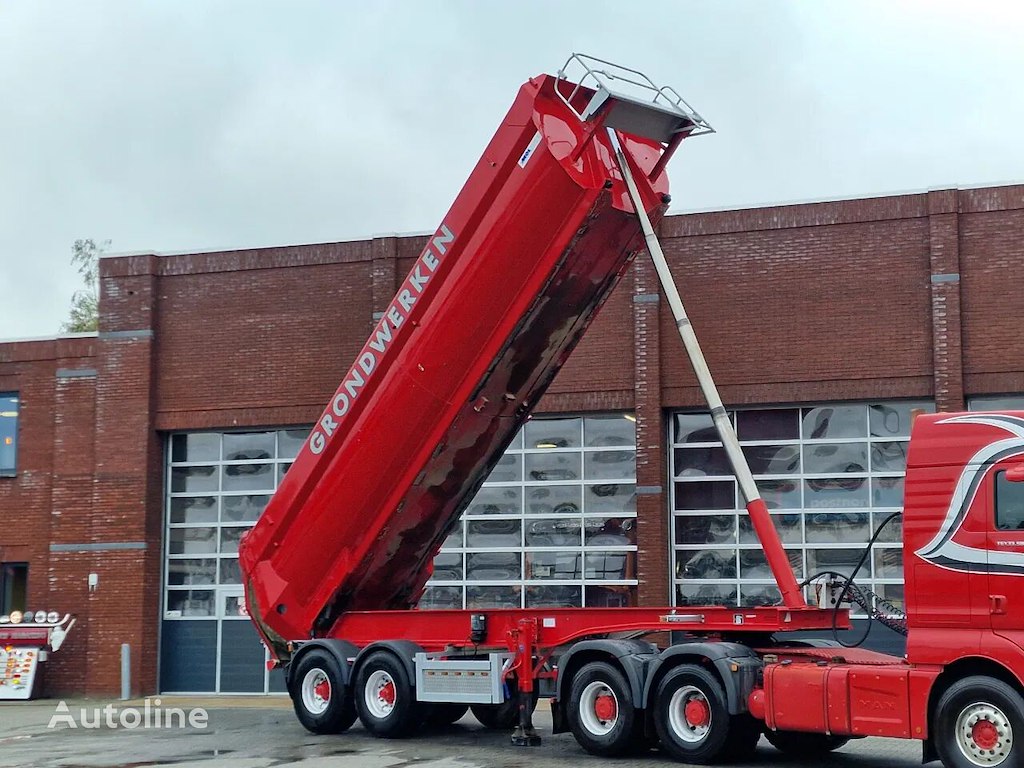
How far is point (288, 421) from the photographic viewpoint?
21.1m

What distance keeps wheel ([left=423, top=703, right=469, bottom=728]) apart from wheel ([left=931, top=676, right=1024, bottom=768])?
233 inches

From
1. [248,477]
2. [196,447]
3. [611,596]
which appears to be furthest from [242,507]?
[611,596]

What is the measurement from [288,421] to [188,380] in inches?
76.5

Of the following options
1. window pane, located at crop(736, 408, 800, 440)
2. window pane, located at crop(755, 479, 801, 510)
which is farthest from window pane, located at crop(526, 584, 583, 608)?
window pane, located at crop(736, 408, 800, 440)

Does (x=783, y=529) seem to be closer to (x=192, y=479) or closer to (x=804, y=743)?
(x=804, y=743)

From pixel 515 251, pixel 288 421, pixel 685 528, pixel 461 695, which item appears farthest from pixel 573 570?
pixel 515 251

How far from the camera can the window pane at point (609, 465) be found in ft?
64.7

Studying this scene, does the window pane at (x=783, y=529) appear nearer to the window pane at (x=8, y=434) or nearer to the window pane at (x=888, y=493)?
the window pane at (x=888, y=493)

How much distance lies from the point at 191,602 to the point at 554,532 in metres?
6.30

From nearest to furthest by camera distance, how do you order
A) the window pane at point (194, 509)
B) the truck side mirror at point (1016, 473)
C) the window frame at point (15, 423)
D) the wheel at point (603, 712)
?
the truck side mirror at point (1016, 473) → the wheel at point (603, 712) → the window pane at point (194, 509) → the window frame at point (15, 423)

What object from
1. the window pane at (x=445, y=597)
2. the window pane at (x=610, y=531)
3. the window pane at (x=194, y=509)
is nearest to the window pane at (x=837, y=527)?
the window pane at (x=610, y=531)

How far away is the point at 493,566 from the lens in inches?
802

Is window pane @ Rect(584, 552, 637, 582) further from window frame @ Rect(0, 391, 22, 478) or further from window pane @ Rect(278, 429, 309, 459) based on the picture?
window frame @ Rect(0, 391, 22, 478)

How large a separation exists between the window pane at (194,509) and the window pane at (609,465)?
6.40 m
